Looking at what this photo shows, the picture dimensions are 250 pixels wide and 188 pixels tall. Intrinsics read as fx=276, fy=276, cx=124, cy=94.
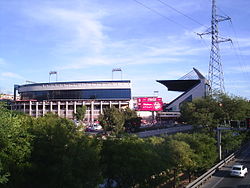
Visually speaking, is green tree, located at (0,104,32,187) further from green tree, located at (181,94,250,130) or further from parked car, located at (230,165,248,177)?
green tree, located at (181,94,250,130)

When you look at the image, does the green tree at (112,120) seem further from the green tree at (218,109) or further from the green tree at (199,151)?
the green tree at (199,151)

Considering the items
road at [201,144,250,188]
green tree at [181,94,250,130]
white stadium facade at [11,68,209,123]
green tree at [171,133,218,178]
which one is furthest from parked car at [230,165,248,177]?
white stadium facade at [11,68,209,123]

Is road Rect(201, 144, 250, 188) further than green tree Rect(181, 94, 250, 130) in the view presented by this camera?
No

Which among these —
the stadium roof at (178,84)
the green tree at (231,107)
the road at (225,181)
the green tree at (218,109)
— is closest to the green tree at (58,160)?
the road at (225,181)

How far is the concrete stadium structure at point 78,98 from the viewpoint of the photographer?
10319 centimetres

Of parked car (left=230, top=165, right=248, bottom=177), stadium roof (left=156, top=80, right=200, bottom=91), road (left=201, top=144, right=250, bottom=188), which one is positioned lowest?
road (left=201, top=144, right=250, bottom=188)

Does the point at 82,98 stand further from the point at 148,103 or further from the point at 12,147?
the point at 12,147

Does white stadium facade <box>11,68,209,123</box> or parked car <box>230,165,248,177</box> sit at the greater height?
white stadium facade <box>11,68,209,123</box>

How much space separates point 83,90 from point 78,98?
12.7ft

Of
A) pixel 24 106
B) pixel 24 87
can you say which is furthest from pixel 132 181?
pixel 24 87

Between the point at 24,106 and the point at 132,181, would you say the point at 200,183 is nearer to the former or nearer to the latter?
the point at 132,181

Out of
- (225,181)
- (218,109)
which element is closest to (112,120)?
(218,109)

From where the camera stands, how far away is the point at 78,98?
110m

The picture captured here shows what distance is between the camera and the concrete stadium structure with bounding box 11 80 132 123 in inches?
4063
